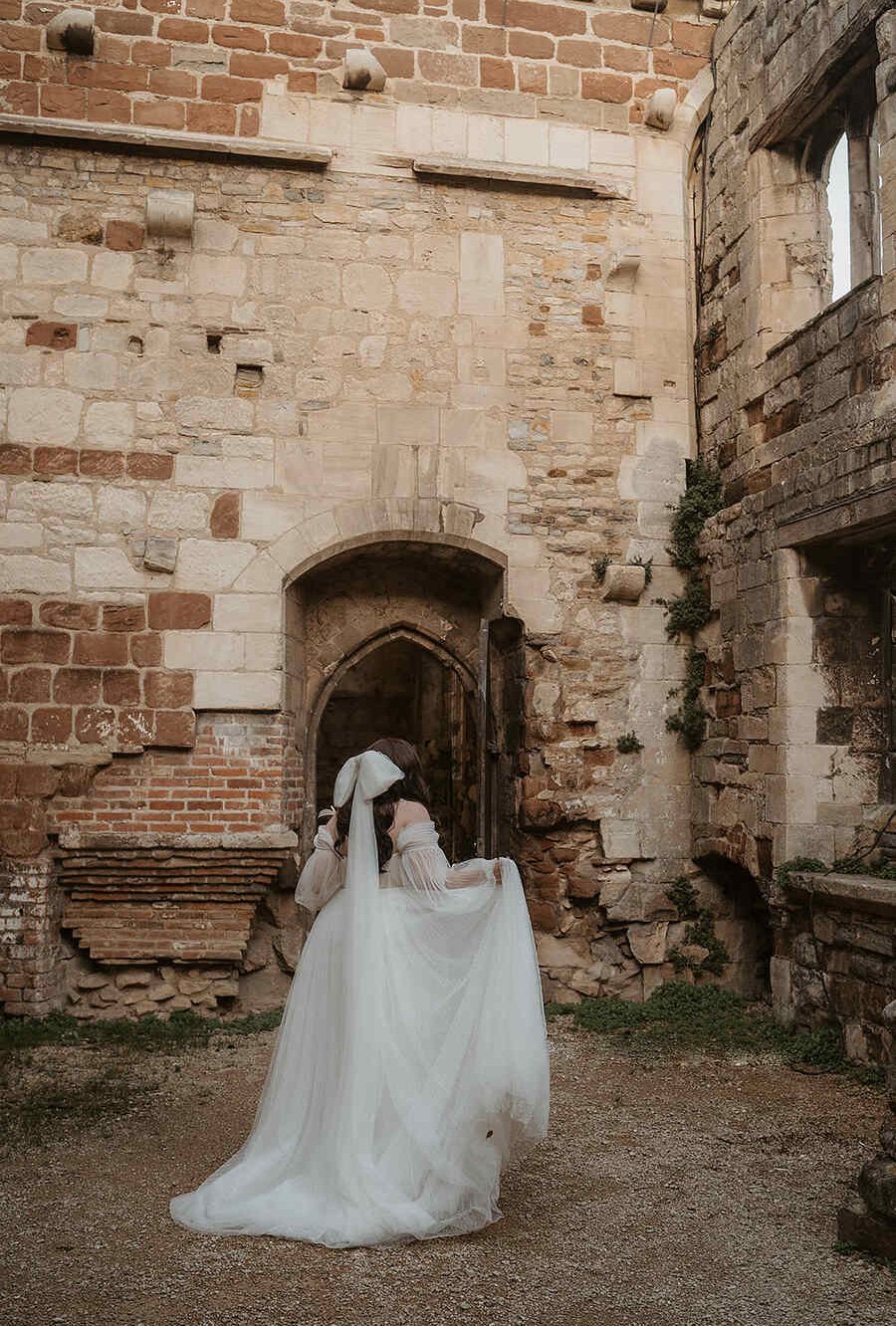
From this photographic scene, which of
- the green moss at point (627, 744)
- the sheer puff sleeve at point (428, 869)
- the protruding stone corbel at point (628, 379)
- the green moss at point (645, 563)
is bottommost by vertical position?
the sheer puff sleeve at point (428, 869)

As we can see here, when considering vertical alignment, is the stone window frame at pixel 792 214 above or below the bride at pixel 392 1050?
above

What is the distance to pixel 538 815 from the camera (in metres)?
7.58

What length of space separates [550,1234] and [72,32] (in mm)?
7371

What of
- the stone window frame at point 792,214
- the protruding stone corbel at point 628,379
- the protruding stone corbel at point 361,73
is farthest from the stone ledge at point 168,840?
the protruding stone corbel at point 361,73

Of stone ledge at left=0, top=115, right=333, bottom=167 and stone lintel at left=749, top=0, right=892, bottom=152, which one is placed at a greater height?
stone ledge at left=0, top=115, right=333, bottom=167

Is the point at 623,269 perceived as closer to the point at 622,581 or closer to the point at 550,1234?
the point at 622,581

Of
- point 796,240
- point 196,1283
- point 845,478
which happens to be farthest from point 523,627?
point 196,1283

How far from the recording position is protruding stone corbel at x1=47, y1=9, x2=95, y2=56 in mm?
7152

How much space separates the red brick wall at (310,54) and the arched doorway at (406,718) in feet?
15.6

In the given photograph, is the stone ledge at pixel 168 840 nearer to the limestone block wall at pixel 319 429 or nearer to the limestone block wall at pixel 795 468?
the limestone block wall at pixel 319 429

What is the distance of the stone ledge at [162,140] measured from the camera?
717cm

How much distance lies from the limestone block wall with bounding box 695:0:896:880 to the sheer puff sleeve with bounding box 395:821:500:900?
298 cm

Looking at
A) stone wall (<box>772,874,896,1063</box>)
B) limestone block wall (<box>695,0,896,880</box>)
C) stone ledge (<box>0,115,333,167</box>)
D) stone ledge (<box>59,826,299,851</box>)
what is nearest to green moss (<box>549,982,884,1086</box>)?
stone wall (<box>772,874,896,1063</box>)

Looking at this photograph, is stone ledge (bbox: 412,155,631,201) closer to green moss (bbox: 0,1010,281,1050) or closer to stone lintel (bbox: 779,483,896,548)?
stone lintel (bbox: 779,483,896,548)
